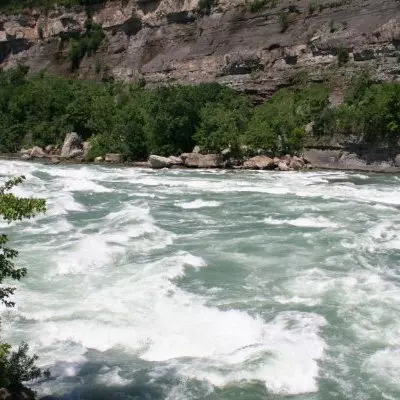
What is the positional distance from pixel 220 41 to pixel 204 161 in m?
24.2

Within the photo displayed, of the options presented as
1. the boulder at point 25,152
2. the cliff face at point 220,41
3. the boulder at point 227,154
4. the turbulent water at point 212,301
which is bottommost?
the turbulent water at point 212,301

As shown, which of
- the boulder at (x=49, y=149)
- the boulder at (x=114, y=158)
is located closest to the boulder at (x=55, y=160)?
the boulder at (x=114, y=158)

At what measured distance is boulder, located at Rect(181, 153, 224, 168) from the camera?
125 feet

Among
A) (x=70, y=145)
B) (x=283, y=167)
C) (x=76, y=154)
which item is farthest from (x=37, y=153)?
(x=283, y=167)

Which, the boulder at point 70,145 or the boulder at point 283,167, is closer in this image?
the boulder at point 283,167

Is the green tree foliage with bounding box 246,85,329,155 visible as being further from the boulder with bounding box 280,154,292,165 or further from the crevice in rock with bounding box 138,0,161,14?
the crevice in rock with bounding box 138,0,161,14

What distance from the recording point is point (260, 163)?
3728cm

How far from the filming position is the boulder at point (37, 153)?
47.8 m

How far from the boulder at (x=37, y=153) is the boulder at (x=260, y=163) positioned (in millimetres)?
19338

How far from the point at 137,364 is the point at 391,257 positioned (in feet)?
26.9

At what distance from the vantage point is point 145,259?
14797 millimetres

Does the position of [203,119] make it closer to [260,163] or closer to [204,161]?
[204,161]

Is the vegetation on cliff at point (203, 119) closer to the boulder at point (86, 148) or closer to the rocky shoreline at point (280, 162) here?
the boulder at point (86, 148)

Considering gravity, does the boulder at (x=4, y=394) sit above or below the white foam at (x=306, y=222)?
above
